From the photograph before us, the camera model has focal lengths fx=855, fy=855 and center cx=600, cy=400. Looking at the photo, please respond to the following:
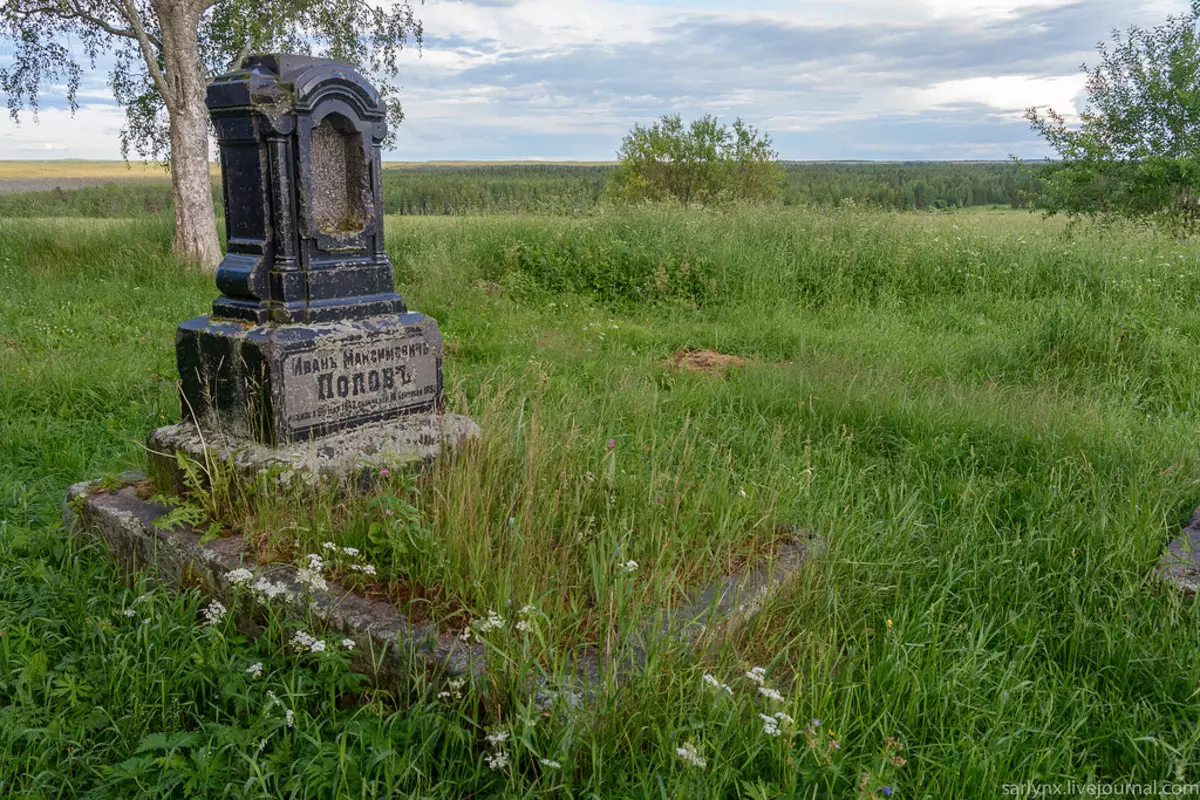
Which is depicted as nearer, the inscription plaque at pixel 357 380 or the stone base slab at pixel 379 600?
the stone base slab at pixel 379 600

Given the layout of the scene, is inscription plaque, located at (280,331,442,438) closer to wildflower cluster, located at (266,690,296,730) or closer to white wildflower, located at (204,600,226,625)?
white wildflower, located at (204,600,226,625)

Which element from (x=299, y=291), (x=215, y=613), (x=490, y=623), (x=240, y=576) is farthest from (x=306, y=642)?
(x=299, y=291)

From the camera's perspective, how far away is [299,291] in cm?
381

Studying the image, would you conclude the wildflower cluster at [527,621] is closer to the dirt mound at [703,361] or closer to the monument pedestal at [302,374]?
the monument pedestal at [302,374]

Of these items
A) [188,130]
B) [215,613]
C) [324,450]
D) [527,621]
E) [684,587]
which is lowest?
[215,613]

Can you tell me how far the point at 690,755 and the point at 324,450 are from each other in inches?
89.4

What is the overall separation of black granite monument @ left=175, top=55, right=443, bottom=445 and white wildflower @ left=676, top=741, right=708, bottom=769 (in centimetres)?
231

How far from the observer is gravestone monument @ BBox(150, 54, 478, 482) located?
368 cm

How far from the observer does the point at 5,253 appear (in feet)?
41.1

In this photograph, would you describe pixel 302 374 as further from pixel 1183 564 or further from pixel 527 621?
pixel 1183 564

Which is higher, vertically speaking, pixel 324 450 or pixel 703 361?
pixel 324 450

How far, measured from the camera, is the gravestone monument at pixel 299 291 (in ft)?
12.1

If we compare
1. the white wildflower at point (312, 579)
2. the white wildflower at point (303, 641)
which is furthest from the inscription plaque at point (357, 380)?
the white wildflower at point (303, 641)

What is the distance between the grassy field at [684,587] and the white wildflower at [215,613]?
5 centimetres
